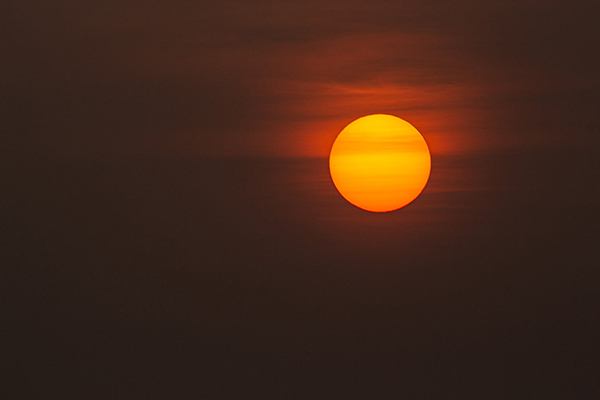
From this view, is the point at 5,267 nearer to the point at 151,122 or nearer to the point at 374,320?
the point at 151,122

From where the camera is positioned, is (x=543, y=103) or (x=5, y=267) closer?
(x=543, y=103)

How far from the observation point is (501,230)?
4.74ft

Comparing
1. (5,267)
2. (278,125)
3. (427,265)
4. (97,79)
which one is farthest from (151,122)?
(427,265)

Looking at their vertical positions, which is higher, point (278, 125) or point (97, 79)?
point (97, 79)

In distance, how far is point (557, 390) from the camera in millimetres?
1481

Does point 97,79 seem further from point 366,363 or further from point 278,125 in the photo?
point 366,363

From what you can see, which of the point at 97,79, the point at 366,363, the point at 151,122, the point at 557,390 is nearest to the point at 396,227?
the point at 366,363

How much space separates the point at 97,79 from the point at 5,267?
0.64 meters

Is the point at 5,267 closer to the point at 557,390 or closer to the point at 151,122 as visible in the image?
the point at 151,122

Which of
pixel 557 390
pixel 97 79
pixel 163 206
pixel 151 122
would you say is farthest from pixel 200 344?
pixel 557 390

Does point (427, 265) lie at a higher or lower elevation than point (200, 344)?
higher

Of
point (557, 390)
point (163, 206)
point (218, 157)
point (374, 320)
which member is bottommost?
point (557, 390)

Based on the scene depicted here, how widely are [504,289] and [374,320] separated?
14.9 inches

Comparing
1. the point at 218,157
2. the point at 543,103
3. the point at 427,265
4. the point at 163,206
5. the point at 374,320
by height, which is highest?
the point at 543,103
